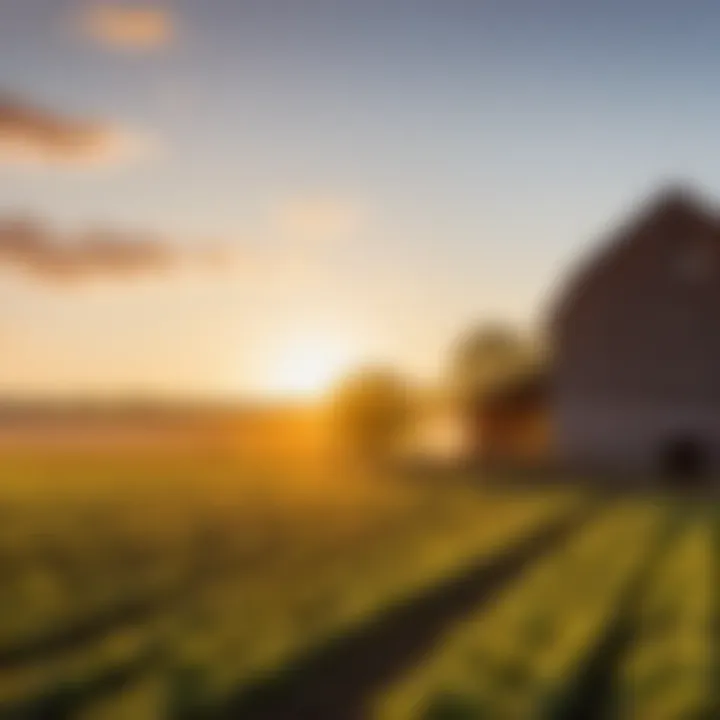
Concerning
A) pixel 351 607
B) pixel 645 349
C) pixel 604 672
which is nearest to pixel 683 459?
pixel 645 349

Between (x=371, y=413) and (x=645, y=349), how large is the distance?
7.83m

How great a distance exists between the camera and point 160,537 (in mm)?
20203

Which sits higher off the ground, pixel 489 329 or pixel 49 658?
pixel 489 329

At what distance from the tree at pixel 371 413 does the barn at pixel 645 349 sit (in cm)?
462

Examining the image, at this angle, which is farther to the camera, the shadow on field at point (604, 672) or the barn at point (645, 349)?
the barn at point (645, 349)

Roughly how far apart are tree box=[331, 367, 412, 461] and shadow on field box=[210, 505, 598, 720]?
19878mm

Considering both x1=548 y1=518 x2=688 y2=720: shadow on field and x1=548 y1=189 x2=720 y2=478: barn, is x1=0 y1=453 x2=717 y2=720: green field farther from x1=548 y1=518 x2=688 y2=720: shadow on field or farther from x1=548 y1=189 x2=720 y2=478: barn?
x1=548 y1=189 x2=720 y2=478: barn

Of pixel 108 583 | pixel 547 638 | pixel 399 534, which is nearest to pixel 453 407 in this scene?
pixel 399 534

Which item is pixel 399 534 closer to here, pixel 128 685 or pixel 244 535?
pixel 244 535

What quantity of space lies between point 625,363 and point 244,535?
15.8 m

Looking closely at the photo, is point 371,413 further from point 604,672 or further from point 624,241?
point 604,672

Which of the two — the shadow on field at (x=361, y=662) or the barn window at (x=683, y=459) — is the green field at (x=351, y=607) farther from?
the barn window at (x=683, y=459)

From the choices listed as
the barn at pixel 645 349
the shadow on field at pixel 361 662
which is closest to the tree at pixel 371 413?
the barn at pixel 645 349

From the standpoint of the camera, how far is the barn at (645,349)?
32.7 m
